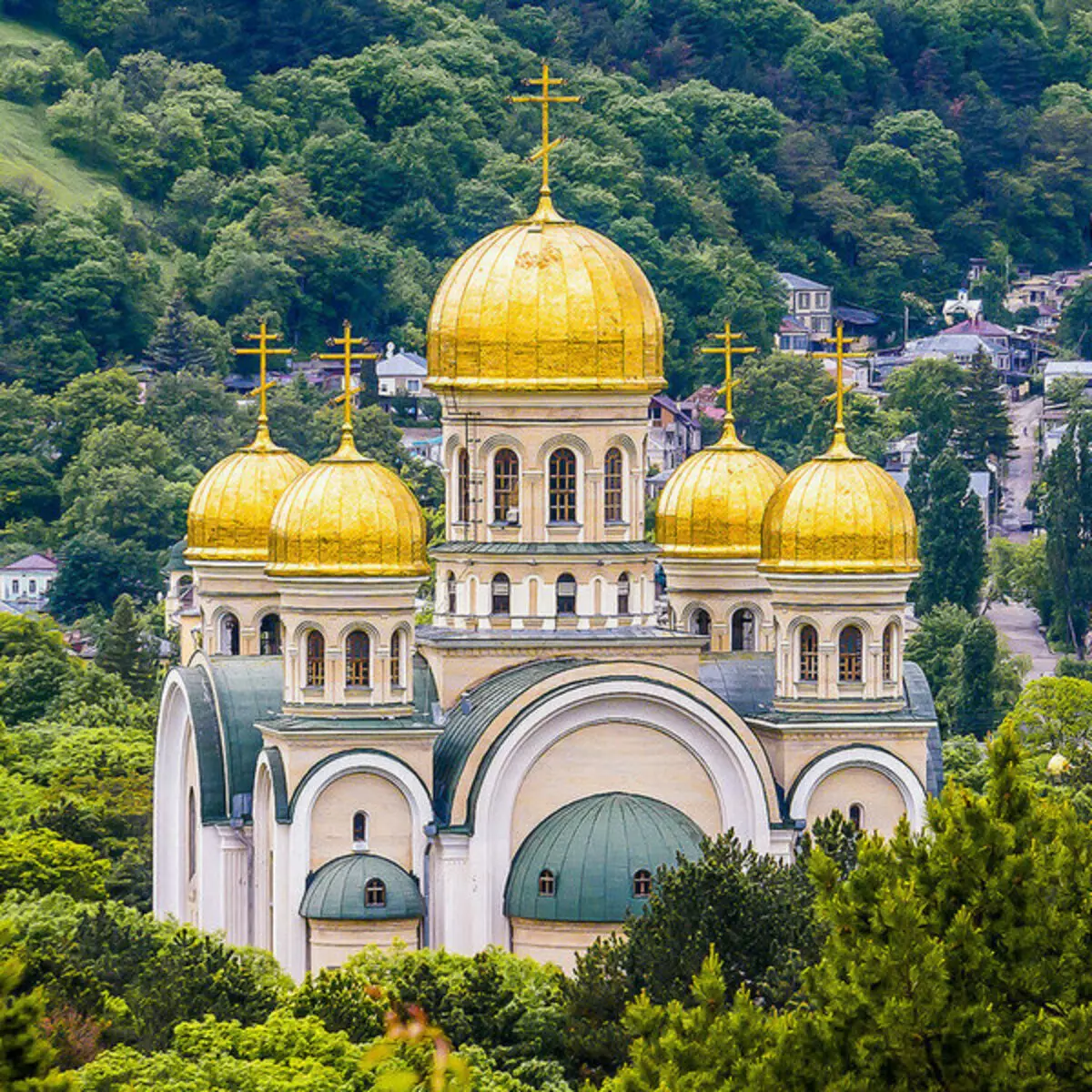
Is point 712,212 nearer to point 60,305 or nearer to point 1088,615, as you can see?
point 60,305

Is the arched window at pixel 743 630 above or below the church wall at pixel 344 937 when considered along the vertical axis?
above

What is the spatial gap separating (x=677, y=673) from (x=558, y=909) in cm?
340

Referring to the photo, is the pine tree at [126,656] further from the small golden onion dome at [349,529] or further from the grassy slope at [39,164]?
the grassy slope at [39,164]

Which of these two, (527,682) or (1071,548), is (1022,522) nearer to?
(1071,548)

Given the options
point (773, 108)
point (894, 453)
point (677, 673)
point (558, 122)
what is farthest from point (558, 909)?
point (773, 108)

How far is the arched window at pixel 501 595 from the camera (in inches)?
2410

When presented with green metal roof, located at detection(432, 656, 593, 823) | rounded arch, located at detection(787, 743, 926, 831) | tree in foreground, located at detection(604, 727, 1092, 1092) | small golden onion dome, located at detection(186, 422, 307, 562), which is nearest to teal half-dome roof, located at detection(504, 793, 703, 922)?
green metal roof, located at detection(432, 656, 593, 823)

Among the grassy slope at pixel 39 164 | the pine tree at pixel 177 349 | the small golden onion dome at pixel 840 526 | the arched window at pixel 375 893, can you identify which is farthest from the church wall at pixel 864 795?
the grassy slope at pixel 39 164

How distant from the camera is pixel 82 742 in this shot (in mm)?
81062

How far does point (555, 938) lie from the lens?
58.3m

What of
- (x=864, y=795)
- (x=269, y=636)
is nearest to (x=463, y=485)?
(x=864, y=795)

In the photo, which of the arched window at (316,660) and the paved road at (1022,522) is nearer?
the arched window at (316,660)

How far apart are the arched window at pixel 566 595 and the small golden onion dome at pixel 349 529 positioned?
6.37 feet

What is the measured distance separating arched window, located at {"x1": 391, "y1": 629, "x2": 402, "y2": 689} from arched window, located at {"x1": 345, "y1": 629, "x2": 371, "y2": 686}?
11.3 inches
